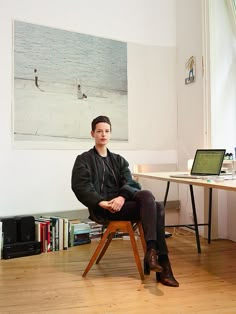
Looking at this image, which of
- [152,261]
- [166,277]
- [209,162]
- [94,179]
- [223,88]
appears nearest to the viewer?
[152,261]

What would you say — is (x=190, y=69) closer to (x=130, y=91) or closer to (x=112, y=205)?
(x=130, y=91)

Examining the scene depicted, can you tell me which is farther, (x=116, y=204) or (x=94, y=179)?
(x=94, y=179)

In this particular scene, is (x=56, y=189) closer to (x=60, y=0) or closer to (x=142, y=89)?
(x=142, y=89)

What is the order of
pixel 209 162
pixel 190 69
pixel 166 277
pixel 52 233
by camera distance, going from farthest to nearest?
pixel 190 69
pixel 52 233
pixel 209 162
pixel 166 277

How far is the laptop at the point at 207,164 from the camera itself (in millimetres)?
2754

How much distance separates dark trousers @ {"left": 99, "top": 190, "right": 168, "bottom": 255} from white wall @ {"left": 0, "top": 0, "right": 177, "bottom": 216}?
4.11 feet

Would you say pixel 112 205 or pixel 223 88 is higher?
pixel 223 88

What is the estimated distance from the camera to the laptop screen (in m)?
2.77

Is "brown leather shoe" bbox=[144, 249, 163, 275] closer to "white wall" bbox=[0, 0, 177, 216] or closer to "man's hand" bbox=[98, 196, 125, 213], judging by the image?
"man's hand" bbox=[98, 196, 125, 213]

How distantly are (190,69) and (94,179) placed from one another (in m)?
1.97

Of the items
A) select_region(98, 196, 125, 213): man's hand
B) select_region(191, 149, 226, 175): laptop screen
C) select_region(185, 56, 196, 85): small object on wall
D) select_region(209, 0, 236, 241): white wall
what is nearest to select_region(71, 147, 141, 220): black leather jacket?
select_region(98, 196, 125, 213): man's hand

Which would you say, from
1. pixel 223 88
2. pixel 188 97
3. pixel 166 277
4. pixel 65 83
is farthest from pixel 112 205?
pixel 188 97

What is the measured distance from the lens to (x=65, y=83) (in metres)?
3.69

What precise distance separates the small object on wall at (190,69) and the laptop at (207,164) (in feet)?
4.03
